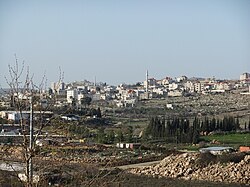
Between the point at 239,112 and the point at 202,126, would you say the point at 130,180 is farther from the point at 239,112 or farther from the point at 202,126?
the point at 239,112

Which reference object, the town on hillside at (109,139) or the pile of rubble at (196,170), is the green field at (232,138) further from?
the pile of rubble at (196,170)

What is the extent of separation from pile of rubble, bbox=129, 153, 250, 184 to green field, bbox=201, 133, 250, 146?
5.22 m

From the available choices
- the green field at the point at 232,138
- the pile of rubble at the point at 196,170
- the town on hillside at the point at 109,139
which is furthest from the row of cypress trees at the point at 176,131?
the pile of rubble at the point at 196,170

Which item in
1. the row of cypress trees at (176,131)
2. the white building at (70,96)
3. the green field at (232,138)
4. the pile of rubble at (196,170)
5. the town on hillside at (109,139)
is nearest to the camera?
the town on hillside at (109,139)

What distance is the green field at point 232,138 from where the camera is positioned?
51.6 ft

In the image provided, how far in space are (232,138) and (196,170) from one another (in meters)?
7.27

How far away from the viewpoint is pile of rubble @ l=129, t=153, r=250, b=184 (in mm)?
9606

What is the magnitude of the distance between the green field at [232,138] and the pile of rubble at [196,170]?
17.1 feet

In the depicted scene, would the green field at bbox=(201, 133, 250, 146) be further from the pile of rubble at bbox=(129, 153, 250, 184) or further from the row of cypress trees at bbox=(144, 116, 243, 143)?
the pile of rubble at bbox=(129, 153, 250, 184)

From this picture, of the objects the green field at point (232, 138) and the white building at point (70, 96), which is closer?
the white building at point (70, 96)

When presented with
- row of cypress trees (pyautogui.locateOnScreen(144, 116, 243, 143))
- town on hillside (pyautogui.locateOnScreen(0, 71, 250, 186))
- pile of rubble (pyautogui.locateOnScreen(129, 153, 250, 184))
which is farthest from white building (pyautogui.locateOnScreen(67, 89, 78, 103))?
row of cypress trees (pyautogui.locateOnScreen(144, 116, 243, 143))

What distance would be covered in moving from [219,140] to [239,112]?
10.6 metres

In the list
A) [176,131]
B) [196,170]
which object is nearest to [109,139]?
[176,131]

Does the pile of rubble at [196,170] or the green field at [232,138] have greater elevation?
the pile of rubble at [196,170]
